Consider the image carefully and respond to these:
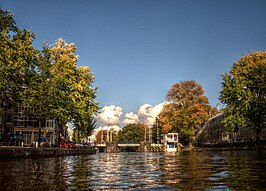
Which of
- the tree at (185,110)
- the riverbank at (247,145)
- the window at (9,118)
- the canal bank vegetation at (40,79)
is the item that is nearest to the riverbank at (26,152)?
the canal bank vegetation at (40,79)

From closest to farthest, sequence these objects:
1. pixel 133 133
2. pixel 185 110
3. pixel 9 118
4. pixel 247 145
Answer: pixel 247 145, pixel 9 118, pixel 185 110, pixel 133 133

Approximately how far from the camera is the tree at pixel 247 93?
4706 centimetres

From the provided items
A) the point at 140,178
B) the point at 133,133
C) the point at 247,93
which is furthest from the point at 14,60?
the point at 133,133

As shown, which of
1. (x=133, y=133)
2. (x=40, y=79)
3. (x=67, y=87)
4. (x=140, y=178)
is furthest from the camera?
(x=133, y=133)

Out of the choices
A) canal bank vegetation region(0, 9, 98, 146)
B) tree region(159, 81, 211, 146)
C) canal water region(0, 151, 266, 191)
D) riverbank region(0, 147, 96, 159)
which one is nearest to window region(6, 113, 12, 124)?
canal bank vegetation region(0, 9, 98, 146)

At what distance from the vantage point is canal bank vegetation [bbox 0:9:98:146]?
28.4 meters

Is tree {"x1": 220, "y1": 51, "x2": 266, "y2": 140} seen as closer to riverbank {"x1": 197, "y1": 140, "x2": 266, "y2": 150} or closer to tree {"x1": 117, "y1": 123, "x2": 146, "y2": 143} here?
riverbank {"x1": 197, "y1": 140, "x2": 266, "y2": 150}

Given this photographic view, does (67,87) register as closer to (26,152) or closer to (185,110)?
(26,152)

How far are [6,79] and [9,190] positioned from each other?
79.3ft

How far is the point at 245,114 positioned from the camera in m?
47.9

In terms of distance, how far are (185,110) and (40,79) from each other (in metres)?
44.7

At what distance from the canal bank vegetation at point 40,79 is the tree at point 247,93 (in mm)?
23439

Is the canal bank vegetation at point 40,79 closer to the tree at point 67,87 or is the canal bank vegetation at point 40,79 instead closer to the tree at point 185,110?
the tree at point 67,87

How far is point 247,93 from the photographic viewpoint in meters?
47.6
